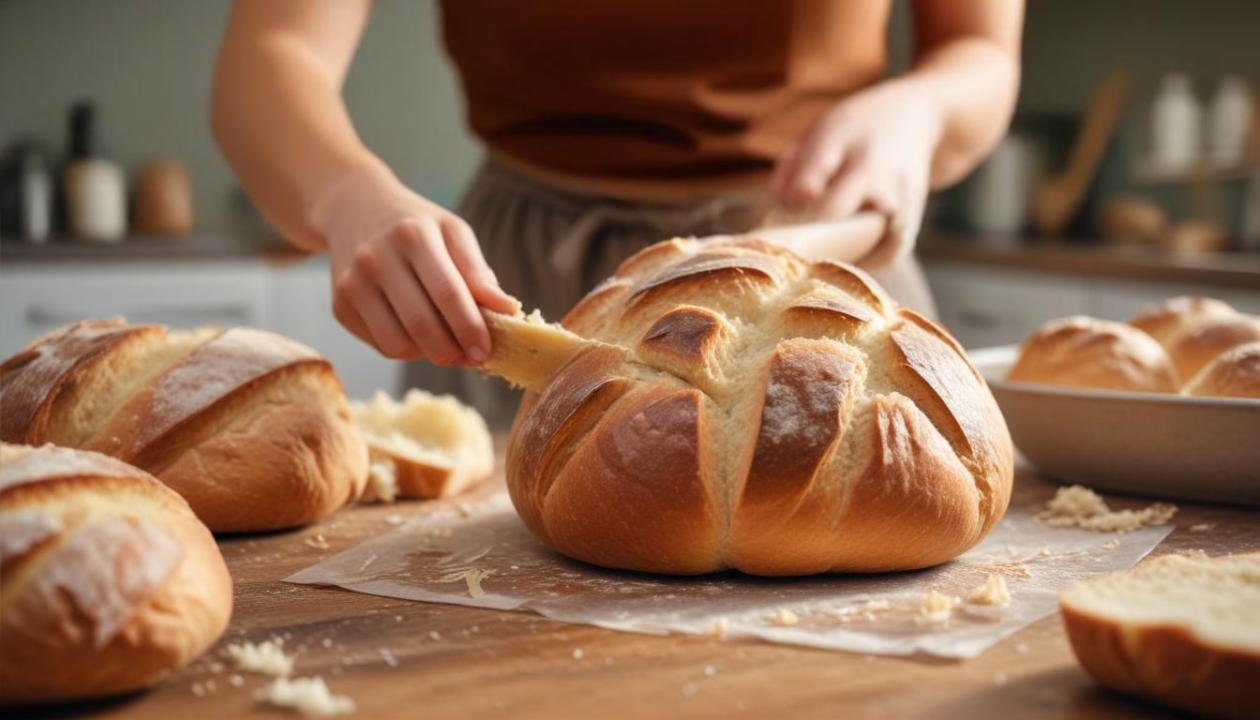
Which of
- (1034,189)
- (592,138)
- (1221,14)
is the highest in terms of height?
(1221,14)

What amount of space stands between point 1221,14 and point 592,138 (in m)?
2.93

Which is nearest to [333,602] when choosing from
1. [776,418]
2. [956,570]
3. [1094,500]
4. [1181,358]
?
[776,418]

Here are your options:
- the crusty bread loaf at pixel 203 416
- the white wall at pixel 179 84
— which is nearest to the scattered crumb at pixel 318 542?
the crusty bread loaf at pixel 203 416

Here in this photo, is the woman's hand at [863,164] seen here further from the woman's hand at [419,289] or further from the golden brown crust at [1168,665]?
the golden brown crust at [1168,665]

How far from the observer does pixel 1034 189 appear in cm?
450

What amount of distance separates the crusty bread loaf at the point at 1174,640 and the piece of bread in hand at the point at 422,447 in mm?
688

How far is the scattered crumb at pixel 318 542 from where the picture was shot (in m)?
1.08

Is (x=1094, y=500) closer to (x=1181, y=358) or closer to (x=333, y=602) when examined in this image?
(x=1181, y=358)

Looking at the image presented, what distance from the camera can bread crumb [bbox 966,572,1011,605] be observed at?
862 mm

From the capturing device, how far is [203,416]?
107cm

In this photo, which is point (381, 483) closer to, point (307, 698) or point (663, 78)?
point (307, 698)

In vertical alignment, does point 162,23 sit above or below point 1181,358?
above

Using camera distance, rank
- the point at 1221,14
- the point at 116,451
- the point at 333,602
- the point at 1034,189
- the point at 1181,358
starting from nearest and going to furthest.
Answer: the point at 333,602 → the point at 116,451 → the point at 1181,358 → the point at 1221,14 → the point at 1034,189

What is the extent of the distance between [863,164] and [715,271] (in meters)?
0.48
